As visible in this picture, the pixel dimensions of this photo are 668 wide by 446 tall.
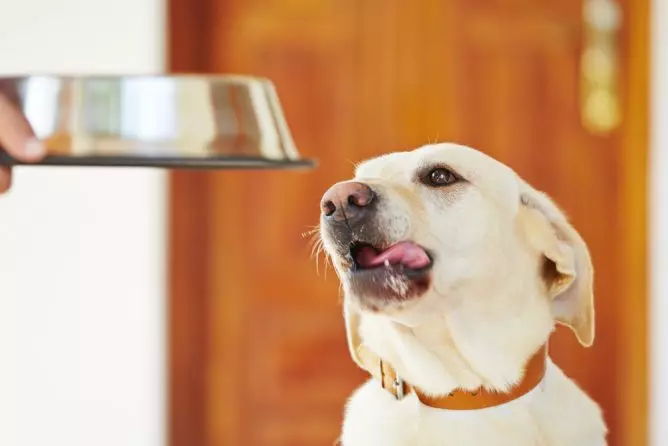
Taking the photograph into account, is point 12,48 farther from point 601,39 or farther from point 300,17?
point 601,39

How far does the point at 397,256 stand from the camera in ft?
1.39

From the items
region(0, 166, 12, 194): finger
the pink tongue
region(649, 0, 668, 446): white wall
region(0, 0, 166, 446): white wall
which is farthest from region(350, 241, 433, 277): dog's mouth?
region(0, 0, 166, 446): white wall

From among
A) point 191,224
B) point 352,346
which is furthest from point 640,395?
point 191,224

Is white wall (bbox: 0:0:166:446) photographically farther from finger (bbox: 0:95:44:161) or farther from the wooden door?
finger (bbox: 0:95:44:161)

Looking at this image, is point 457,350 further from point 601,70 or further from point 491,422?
point 601,70

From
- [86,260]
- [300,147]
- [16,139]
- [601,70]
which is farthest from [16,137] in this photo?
[300,147]

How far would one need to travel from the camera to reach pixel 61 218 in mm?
1696

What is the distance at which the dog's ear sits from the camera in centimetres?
46

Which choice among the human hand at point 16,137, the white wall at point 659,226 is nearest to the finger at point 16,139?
the human hand at point 16,137

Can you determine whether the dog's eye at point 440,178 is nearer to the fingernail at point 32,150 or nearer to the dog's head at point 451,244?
the dog's head at point 451,244

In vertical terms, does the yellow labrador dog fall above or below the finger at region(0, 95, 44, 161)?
below

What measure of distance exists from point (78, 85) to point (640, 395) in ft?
2.97

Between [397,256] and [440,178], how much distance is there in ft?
0.28

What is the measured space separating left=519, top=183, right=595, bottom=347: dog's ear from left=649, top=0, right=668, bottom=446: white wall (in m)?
0.64
